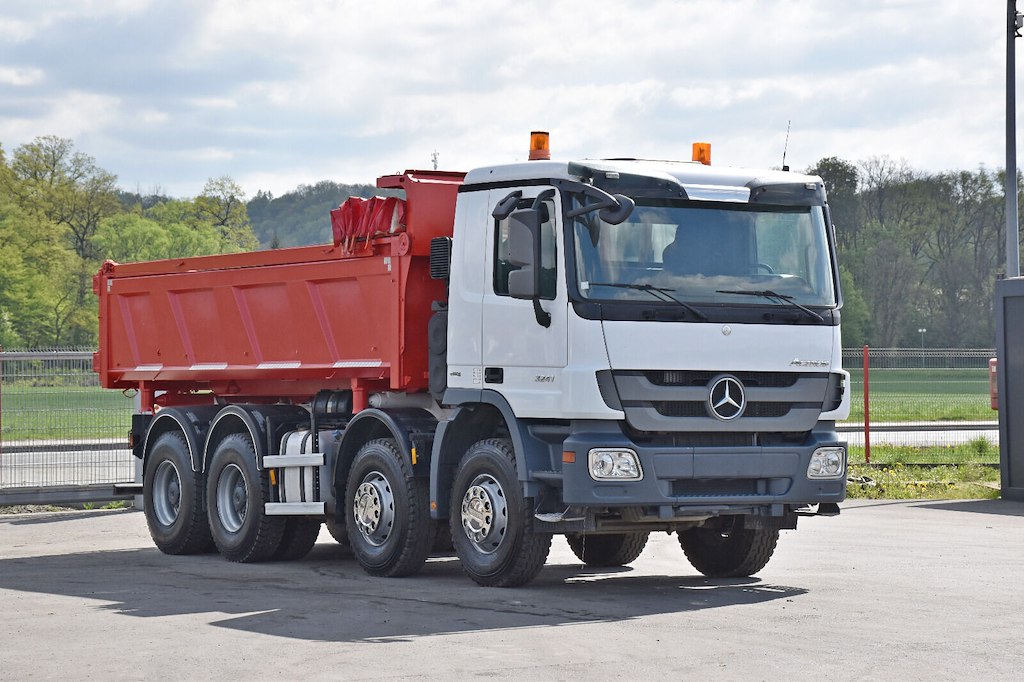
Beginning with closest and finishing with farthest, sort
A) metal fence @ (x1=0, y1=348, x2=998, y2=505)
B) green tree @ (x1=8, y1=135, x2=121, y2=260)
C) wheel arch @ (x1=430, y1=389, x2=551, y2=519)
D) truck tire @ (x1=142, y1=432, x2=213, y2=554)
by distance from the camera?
wheel arch @ (x1=430, y1=389, x2=551, y2=519) → truck tire @ (x1=142, y1=432, x2=213, y2=554) → metal fence @ (x1=0, y1=348, x2=998, y2=505) → green tree @ (x1=8, y1=135, x2=121, y2=260)

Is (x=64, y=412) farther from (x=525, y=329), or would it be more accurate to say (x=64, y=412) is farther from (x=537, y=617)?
(x=537, y=617)

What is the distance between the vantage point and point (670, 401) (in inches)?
444

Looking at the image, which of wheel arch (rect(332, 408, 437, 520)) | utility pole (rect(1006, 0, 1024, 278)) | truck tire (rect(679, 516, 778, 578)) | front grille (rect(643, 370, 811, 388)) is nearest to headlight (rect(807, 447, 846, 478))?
front grille (rect(643, 370, 811, 388))

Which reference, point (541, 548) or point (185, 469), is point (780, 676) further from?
→ point (185, 469)

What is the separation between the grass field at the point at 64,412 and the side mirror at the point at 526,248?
9.93 metres

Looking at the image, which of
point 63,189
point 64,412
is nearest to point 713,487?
point 64,412

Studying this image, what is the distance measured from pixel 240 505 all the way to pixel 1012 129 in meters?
14.0

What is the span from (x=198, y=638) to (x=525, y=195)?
4.01m

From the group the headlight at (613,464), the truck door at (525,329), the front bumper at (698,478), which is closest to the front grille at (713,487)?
the front bumper at (698,478)

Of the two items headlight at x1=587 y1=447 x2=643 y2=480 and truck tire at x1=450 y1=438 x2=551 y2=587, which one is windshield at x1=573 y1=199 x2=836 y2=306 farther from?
truck tire at x1=450 y1=438 x2=551 y2=587

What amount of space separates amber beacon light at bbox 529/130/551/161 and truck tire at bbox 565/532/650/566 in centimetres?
331

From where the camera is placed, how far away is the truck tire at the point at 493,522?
11602 millimetres

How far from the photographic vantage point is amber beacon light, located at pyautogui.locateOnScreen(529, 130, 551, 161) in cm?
1244

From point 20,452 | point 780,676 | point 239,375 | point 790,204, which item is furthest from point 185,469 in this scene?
point 780,676
